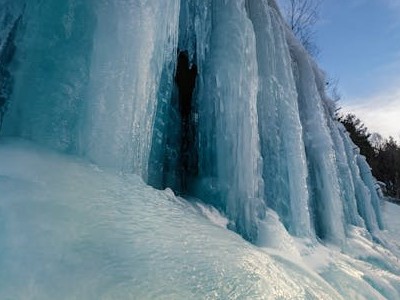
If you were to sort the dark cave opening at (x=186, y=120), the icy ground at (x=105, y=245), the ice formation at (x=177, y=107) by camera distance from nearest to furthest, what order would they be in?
the icy ground at (x=105, y=245) < the ice formation at (x=177, y=107) < the dark cave opening at (x=186, y=120)

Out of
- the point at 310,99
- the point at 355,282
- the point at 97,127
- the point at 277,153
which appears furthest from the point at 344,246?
the point at 97,127

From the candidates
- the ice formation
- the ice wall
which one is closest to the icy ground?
the ice formation

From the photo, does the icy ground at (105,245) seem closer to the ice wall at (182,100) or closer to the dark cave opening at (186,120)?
the ice wall at (182,100)

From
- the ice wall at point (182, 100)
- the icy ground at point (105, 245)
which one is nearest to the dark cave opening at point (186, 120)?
the ice wall at point (182, 100)

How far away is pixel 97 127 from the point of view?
1600 millimetres

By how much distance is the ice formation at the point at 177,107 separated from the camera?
1.59 metres

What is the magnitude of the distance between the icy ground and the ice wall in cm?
25

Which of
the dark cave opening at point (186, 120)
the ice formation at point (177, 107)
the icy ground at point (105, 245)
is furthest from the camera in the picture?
the dark cave opening at point (186, 120)

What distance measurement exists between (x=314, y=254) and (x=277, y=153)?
101cm

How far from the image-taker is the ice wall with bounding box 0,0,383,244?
5.36 ft

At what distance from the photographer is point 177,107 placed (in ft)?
11.4

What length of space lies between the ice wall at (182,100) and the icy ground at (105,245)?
25cm

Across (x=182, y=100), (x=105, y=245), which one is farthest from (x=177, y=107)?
(x=105, y=245)

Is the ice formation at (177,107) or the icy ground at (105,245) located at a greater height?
the ice formation at (177,107)
